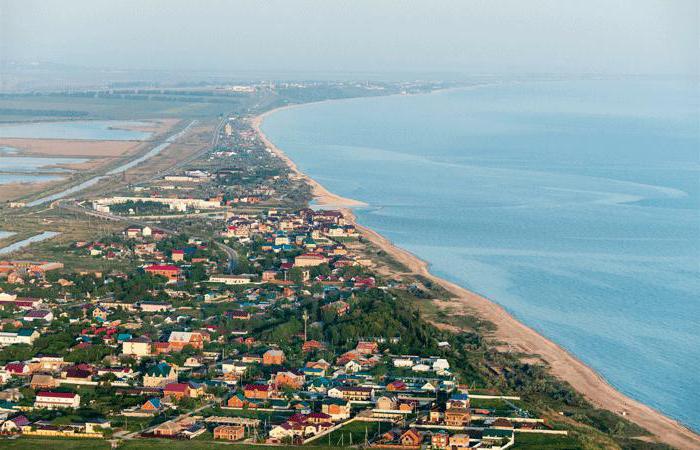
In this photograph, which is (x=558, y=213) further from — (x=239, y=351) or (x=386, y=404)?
(x=386, y=404)

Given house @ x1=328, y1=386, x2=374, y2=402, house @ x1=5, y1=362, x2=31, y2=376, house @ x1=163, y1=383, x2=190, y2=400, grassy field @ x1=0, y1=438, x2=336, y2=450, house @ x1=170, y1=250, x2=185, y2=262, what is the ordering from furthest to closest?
house @ x1=170, y1=250, x2=185, y2=262
house @ x1=5, y1=362, x2=31, y2=376
house @ x1=328, y1=386, x2=374, y2=402
house @ x1=163, y1=383, x2=190, y2=400
grassy field @ x1=0, y1=438, x2=336, y2=450

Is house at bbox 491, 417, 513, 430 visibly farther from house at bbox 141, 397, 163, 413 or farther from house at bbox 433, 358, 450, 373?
house at bbox 141, 397, 163, 413

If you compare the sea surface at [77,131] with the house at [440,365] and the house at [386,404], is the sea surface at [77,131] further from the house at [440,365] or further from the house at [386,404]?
A: the house at [386,404]

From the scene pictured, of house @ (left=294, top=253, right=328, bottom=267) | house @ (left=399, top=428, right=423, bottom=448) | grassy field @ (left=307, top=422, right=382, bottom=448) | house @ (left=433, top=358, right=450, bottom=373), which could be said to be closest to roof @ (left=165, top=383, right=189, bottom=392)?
grassy field @ (left=307, top=422, right=382, bottom=448)

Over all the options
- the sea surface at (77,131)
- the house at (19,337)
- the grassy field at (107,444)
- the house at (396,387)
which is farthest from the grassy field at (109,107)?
the grassy field at (107,444)

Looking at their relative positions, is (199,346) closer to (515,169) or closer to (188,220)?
(188,220)


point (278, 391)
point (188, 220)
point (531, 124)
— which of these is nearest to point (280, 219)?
point (188, 220)
